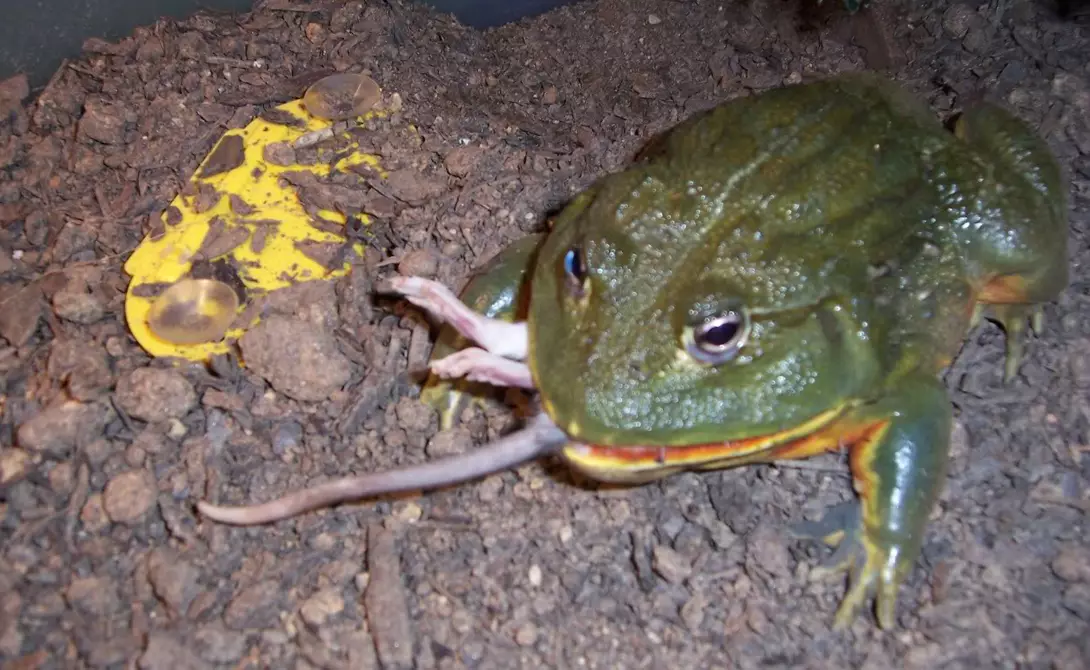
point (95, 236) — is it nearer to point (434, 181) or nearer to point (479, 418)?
point (434, 181)

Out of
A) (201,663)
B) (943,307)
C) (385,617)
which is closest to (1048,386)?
(943,307)

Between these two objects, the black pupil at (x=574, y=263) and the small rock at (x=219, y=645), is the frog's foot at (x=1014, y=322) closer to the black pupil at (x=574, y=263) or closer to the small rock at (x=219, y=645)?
the black pupil at (x=574, y=263)

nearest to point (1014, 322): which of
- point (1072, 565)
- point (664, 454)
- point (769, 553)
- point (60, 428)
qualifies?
point (1072, 565)

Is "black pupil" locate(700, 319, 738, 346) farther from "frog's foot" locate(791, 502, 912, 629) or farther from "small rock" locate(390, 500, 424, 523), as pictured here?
"small rock" locate(390, 500, 424, 523)

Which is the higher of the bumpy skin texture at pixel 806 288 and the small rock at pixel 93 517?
the bumpy skin texture at pixel 806 288

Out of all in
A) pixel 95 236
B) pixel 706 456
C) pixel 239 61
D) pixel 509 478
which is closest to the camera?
pixel 706 456

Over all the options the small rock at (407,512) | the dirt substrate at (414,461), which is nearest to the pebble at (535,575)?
the dirt substrate at (414,461)
